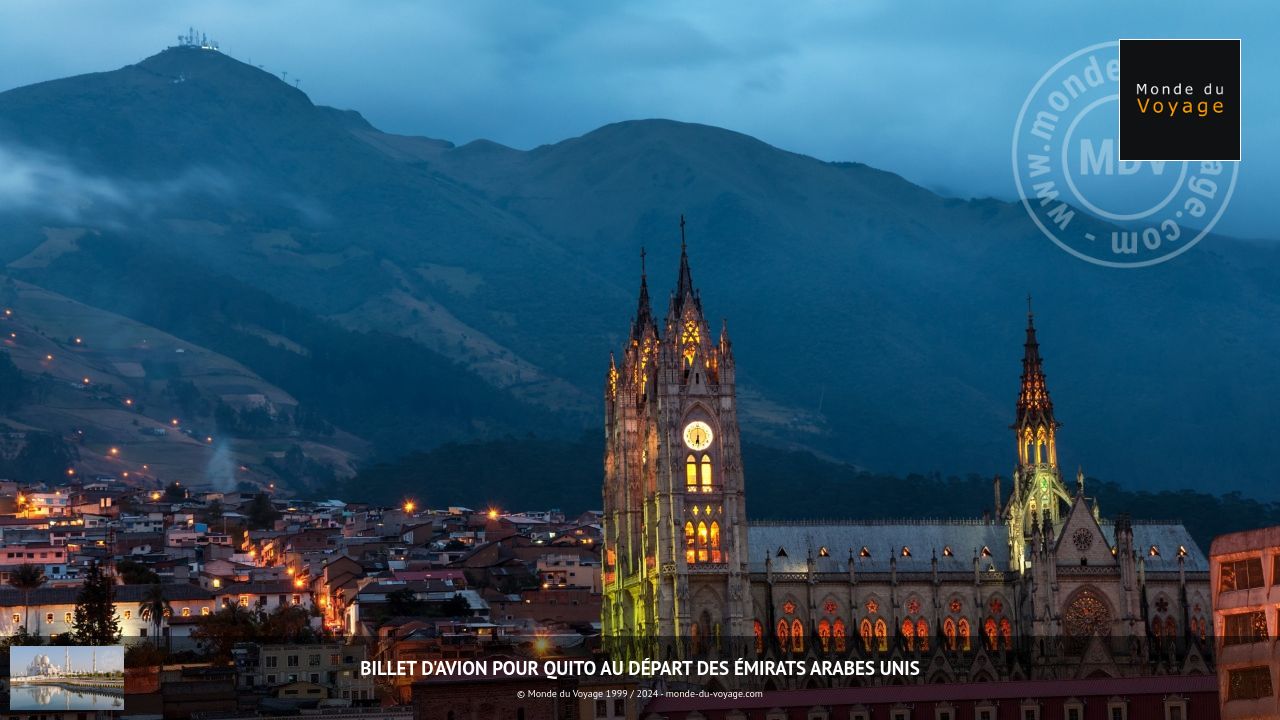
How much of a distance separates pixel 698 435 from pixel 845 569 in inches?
619

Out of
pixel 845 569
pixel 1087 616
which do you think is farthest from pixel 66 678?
pixel 1087 616

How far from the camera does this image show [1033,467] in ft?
544

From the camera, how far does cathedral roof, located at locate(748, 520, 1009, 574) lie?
156 metres

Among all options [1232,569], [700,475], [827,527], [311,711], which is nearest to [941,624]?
[827,527]

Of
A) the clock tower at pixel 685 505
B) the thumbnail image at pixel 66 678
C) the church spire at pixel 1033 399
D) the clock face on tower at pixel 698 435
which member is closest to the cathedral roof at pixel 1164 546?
the church spire at pixel 1033 399

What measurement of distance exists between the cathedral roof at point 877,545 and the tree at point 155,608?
1966 inches

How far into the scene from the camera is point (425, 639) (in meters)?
144

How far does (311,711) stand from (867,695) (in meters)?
28.9

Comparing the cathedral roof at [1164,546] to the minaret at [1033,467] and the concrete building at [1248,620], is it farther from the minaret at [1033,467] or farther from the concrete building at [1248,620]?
the concrete building at [1248,620]

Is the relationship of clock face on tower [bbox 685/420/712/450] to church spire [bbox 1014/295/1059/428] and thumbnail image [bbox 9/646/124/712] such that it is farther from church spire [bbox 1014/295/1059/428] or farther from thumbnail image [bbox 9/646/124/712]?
thumbnail image [bbox 9/646/124/712]

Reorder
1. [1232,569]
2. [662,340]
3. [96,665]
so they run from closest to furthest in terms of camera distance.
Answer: [1232,569], [96,665], [662,340]

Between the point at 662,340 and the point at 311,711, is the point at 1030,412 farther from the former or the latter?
the point at 311,711

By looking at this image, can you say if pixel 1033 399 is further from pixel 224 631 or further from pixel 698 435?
pixel 224 631

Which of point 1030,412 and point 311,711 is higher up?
point 1030,412
